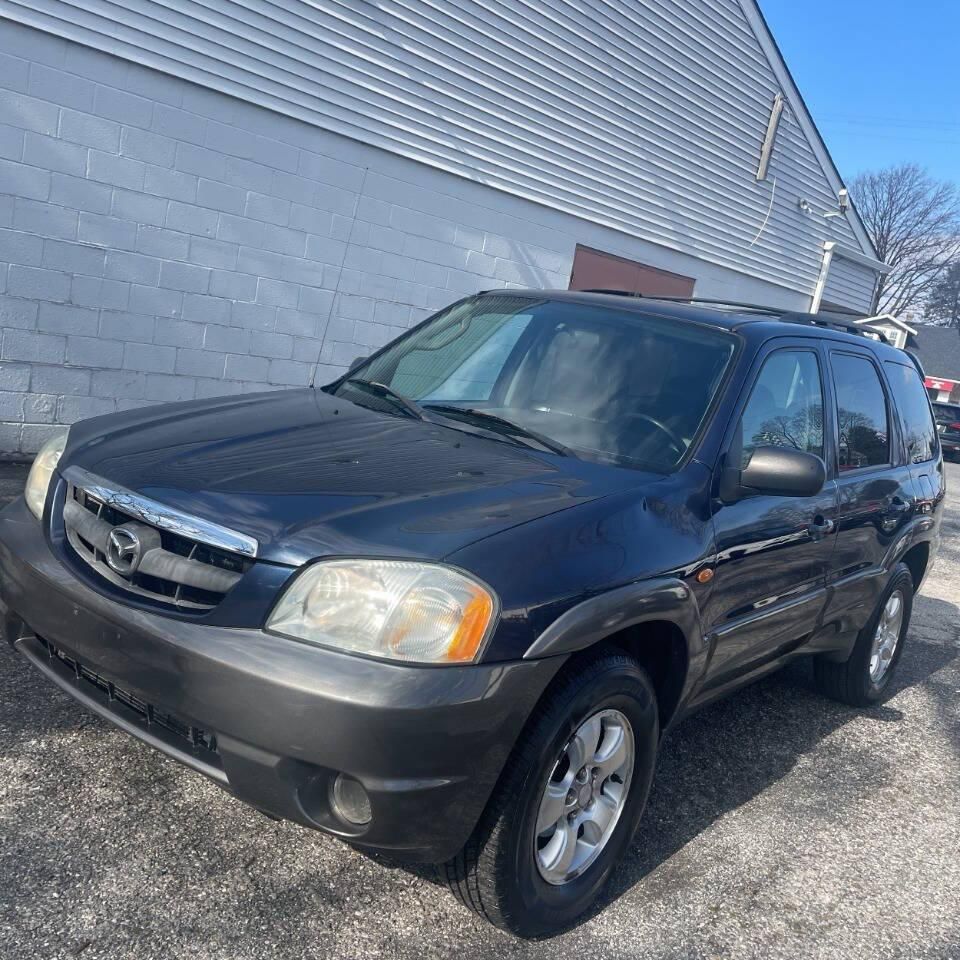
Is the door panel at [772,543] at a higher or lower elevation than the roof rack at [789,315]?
lower

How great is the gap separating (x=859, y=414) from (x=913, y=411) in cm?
85

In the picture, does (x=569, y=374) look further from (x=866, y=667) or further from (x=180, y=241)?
(x=180, y=241)

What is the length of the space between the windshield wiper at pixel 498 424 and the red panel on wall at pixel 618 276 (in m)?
7.40

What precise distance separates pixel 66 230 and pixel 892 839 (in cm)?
630

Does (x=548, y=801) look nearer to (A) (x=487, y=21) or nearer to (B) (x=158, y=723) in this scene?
(B) (x=158, y=723)

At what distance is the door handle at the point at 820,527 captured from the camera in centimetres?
380

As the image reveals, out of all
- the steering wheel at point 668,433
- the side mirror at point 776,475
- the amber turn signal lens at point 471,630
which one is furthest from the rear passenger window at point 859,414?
the amber turn signal lens at point 471,630

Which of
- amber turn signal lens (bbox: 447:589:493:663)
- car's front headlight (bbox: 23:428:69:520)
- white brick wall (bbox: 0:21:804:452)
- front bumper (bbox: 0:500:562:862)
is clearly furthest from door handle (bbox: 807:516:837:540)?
white brick wall (bbox: 0:21:804:452)

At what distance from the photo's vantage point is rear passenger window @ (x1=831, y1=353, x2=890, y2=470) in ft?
14.0

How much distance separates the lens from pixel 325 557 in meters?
2.50

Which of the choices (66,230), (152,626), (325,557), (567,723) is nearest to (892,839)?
(567,723)

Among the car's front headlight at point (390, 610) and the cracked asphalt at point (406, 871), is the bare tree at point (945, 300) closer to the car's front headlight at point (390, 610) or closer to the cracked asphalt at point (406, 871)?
the cracked asphalt at point (406, 871)

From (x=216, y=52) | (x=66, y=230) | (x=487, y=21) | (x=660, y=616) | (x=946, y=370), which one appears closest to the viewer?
(x=660, y=616)

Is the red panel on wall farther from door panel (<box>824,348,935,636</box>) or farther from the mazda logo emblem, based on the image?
the mazda logo emblem
